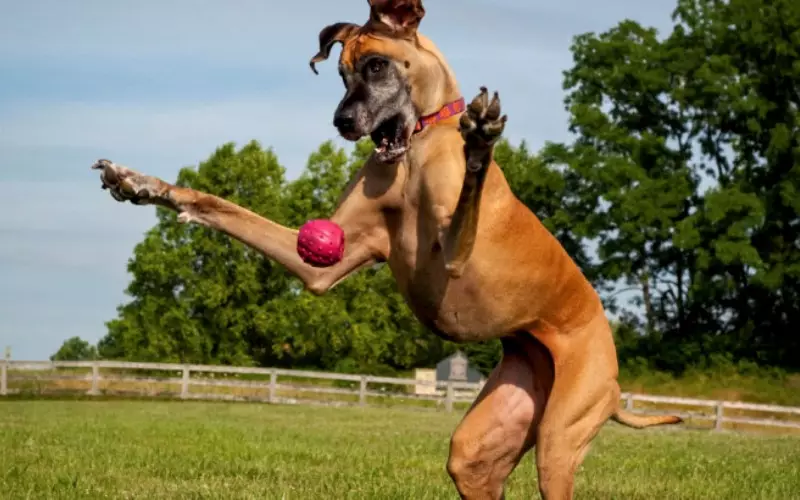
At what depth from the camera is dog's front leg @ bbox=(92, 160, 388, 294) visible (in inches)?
195

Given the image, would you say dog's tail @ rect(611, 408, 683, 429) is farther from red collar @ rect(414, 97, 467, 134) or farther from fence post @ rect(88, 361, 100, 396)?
fence post @ rect(88, 361, 100, 396)

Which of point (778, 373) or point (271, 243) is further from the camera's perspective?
point (778, 373)

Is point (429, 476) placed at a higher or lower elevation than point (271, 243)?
lower

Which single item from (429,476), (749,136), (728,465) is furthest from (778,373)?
(429,476)

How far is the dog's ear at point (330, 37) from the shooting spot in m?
5.01

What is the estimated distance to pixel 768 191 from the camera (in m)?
37.9

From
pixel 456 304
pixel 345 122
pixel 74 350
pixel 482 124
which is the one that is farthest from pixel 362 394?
pixel 74 350

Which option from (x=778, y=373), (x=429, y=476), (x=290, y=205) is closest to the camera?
(x=429, y=476)

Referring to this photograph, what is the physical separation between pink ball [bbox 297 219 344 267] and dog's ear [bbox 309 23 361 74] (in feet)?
2.36

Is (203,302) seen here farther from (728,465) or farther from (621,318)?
(728,465)

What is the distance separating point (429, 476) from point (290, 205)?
3694 cm

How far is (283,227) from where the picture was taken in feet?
16.8

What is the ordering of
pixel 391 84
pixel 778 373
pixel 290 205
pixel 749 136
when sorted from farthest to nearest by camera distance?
pixel 290 205 → pixel 749 136 → pixel 778 373 → pixel 391 84

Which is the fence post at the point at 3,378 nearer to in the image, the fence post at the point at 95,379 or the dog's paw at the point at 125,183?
the fence post at the point at 95,379
